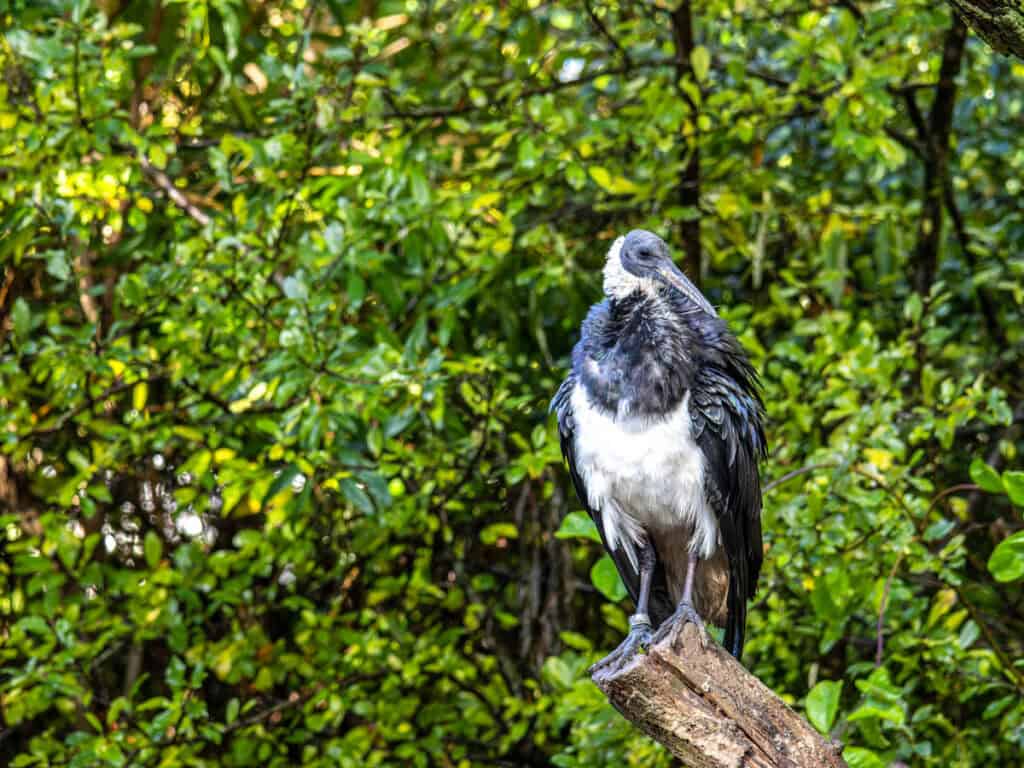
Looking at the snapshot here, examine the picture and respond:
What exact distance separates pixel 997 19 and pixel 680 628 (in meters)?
1.58

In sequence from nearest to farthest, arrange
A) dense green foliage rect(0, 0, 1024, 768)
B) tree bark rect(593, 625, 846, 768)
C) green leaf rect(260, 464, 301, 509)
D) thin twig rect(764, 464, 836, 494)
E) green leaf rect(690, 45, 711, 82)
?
tree bark rect(593, 625, 846, 768) → thin twig rect(764, 464, 836, 494) → green leaf rect(260, 464, 301, 509) → dense green foliage rect(0, 0, 1024, 768) → green leaf rect(690, 45, 711, 82)

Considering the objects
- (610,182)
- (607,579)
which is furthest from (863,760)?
(610,182)

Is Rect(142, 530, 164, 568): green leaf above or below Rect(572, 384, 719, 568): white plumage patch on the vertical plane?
below

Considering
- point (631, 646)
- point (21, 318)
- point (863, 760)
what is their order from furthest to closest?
point (21, 318) → point (631, 646) → point (863, 760)

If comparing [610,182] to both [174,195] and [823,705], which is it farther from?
[823,705]

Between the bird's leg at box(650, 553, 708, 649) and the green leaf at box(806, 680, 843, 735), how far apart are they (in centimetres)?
31

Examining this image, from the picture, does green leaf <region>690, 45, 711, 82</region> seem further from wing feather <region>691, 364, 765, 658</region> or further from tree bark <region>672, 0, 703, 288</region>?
wing feather <region>691, 364, 765, 658</region>

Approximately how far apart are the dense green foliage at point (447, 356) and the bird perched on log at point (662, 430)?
251mm

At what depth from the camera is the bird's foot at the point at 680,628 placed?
297 cm

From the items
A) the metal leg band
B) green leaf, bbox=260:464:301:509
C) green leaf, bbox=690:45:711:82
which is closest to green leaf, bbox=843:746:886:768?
the metal leg band

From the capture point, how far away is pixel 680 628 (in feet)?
10.1

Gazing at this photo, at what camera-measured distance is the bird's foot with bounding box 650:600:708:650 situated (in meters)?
2.97

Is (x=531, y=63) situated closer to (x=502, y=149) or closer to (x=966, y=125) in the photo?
(x=502, y=149)

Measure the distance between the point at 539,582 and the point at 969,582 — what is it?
1.79 m
